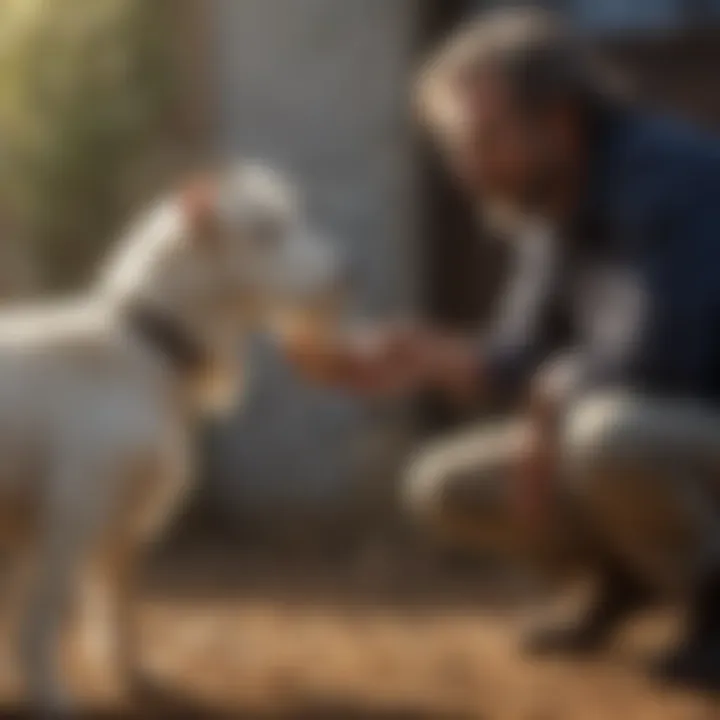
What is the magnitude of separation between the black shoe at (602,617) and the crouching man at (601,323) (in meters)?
0.10

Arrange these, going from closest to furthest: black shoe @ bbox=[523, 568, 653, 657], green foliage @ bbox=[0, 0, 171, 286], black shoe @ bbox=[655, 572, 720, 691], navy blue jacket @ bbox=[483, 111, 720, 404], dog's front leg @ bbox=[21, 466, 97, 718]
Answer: dog's front leg @ bbox=[21, 466, 97, 718], navy blue jacket @ bbox=[483, 111, 720, 404], black shoe @ bbox=[655, 572, 720, 691], black shoe @ bbox=[523, 568, 653, 657], green foliage @ bbox=[0, 0, 171, 286]

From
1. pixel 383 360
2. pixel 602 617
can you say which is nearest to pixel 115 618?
pixel 383 360

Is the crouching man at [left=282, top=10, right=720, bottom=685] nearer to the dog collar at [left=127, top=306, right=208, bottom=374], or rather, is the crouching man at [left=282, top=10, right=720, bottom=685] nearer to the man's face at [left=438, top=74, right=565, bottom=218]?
the man's face at [left=438, top=74, right=565, bottom=218]

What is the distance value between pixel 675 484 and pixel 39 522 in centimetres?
86

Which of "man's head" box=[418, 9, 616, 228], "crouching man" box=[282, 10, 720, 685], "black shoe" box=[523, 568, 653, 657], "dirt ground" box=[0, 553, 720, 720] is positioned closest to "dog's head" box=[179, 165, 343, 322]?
"crouching man" box=[282, 10, 720, 685]

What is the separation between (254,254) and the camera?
2160mm

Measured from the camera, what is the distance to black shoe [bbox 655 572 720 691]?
2191mm

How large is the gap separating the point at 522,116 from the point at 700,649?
796 millimetres

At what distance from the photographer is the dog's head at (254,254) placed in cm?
211

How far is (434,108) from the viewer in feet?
7.75

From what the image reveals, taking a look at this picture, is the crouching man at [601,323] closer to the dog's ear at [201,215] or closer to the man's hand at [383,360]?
the man's hand at [383,360]

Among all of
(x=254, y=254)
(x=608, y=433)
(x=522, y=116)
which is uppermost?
(x=522, y=116)

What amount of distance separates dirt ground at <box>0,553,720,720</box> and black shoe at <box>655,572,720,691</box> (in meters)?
0.04

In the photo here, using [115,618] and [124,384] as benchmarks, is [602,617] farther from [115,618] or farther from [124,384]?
[124,384]
